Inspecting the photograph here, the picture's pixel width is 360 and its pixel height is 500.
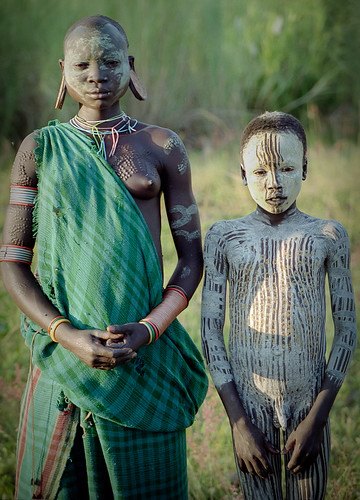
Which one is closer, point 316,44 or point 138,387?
point 138,387

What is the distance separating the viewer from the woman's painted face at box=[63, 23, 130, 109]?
2475mm

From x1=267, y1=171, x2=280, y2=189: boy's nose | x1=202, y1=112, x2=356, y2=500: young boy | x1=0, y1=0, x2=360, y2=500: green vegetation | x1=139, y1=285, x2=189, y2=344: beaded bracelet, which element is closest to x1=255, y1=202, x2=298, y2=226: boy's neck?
x1=202, y1=112, x2=356, y2=500: young boy

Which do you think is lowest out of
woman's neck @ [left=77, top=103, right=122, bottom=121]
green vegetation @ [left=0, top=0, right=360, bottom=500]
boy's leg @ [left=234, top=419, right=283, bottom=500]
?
boy's leg @ [left=234, top=419, right=283, bottom=500]

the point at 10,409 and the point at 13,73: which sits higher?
the point at 13,73

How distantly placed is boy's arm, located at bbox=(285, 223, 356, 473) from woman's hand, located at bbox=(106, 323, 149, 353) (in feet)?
1.72

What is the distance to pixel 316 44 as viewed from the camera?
7.78 m

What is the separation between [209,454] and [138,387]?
1312mm

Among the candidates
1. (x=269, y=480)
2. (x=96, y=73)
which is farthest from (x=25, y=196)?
(x=269, y=480)

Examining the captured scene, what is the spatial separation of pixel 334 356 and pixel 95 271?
76 cm

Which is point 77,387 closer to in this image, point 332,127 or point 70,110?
point 70,110

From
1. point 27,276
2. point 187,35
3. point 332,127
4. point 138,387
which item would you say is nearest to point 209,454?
point 138,387

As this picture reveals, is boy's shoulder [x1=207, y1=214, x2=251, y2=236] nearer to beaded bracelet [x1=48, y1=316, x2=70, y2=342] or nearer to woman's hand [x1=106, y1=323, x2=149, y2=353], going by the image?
woman's hand [x1=106, y1=323, x2=149, y2=353]

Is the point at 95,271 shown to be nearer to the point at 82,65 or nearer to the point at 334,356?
the point at 82,65

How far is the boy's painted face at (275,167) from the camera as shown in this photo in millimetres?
2430
